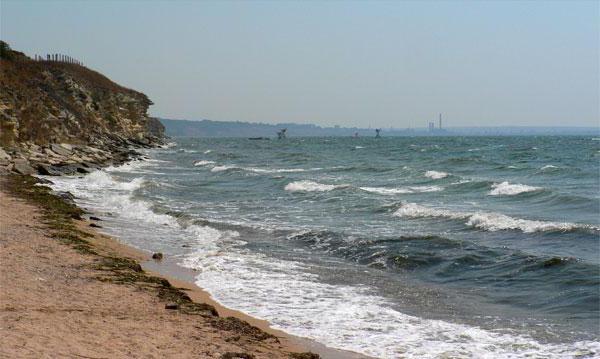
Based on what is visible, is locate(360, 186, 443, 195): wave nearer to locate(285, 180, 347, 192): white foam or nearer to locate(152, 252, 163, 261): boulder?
locate(285, 180, 347, 192): white foam

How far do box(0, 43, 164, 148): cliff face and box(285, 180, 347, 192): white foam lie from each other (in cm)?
1473

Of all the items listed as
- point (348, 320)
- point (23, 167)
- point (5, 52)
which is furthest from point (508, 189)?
point (5, 52)

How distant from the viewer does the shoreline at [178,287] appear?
882 centimetres

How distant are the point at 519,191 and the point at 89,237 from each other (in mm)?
21798

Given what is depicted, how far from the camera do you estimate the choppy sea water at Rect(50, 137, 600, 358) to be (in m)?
10.1

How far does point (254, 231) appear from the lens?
66.4 feet

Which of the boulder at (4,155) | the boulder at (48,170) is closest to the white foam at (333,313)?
the boulder at (4,155)

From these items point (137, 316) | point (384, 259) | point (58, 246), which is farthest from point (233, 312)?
point (384, 259)

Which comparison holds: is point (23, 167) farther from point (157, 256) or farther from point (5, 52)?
point (5, 52)

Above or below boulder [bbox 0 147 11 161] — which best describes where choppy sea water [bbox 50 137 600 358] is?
below

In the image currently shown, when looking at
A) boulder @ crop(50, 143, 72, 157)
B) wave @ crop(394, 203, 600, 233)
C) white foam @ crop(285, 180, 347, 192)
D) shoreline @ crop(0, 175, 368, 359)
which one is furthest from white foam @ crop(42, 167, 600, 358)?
boulder @ crop(50, 143, 72, 157)

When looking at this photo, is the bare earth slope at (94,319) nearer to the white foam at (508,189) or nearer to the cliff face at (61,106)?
the white foam at (508,189)

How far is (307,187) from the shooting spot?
3488 centimetres

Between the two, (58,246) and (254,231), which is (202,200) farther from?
(58,246)
